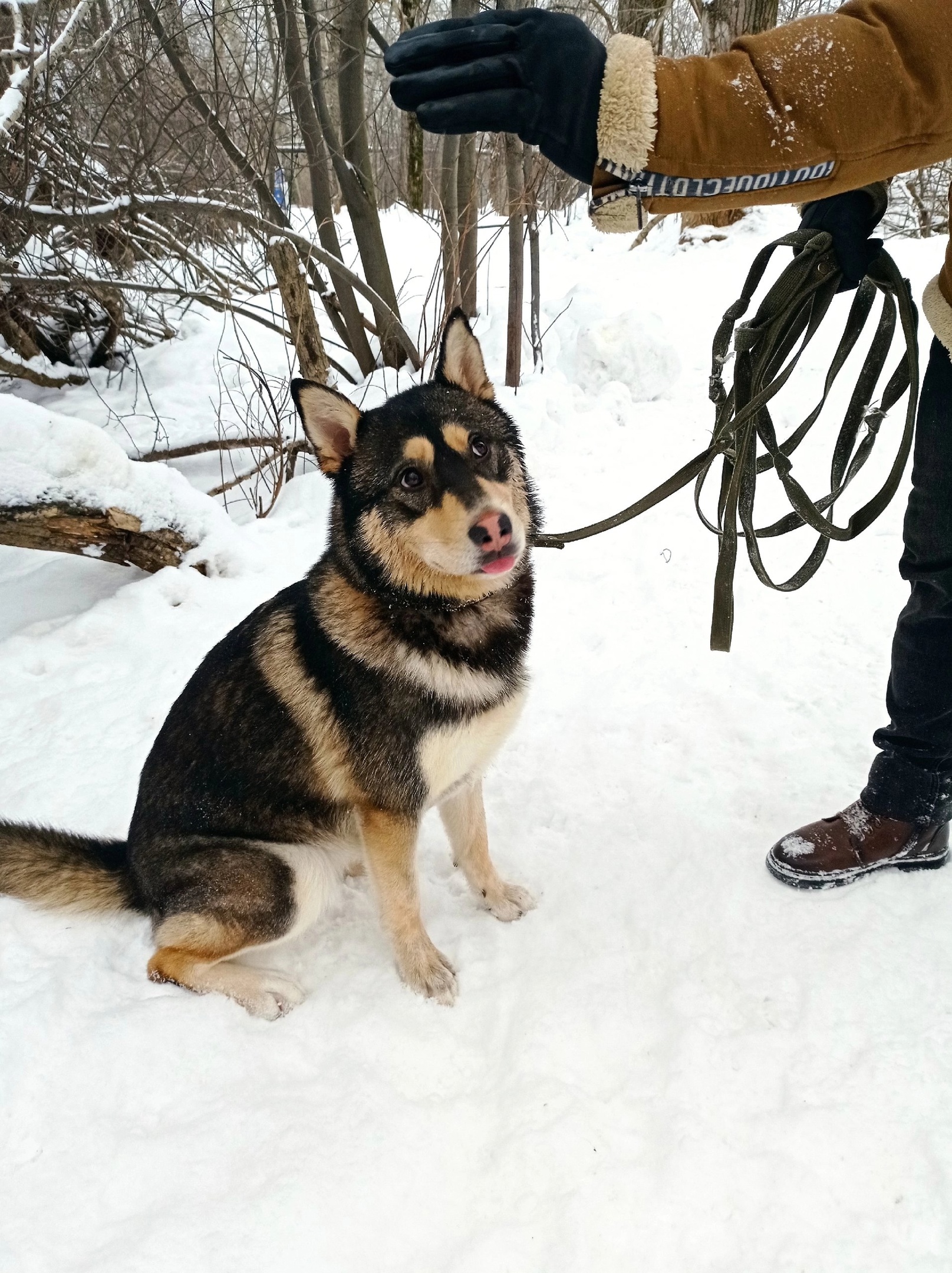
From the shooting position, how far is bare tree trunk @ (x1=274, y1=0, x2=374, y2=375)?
20.5 ft

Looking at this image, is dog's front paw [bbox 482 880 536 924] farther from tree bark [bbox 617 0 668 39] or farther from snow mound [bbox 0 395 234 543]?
tree bark [bbox 617 0 668 39]

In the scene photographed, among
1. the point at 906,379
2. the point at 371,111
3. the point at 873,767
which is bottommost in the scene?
the point at 873,767

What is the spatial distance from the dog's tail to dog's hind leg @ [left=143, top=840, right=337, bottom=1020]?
30 cm

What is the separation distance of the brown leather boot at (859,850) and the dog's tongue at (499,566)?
1.44 metres

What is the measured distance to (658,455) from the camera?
18.9 ft

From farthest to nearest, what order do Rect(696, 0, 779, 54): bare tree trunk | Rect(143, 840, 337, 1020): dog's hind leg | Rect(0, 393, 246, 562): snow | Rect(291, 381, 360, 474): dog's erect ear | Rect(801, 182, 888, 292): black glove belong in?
Rect(696, 0, 779, 54): bare tree trunk
Rect(0, 393, 246, 562): snow
Rect(143, 840, 337, 1020): dog's hind leg
Rect(291, 381, 360, 474): dog's erect ear
Rect(801, 182, 888, 292): black glove

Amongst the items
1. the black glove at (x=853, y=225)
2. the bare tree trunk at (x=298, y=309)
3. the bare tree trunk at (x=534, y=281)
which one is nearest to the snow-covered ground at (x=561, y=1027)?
the black glove at (x=853, y=225)

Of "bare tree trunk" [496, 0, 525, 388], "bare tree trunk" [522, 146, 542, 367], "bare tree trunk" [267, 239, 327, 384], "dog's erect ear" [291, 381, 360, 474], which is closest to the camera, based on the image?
"dog's erect ear" [291, 381, 360, 474]

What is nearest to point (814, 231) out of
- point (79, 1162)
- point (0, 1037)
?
point (79, 1162)

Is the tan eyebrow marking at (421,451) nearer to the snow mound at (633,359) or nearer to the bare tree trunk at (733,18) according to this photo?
the snow mound at (633,359)

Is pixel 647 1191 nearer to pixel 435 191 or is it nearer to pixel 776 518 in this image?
pixel 776 518

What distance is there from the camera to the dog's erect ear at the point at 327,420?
207cm

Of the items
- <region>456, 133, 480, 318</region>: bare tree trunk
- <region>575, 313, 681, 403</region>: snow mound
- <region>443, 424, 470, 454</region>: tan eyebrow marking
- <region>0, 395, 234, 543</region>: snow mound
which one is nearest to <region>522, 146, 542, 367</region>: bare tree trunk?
<region>456, 133, 480, 318</region>: bare tree trunk

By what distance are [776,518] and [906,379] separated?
276 cm
